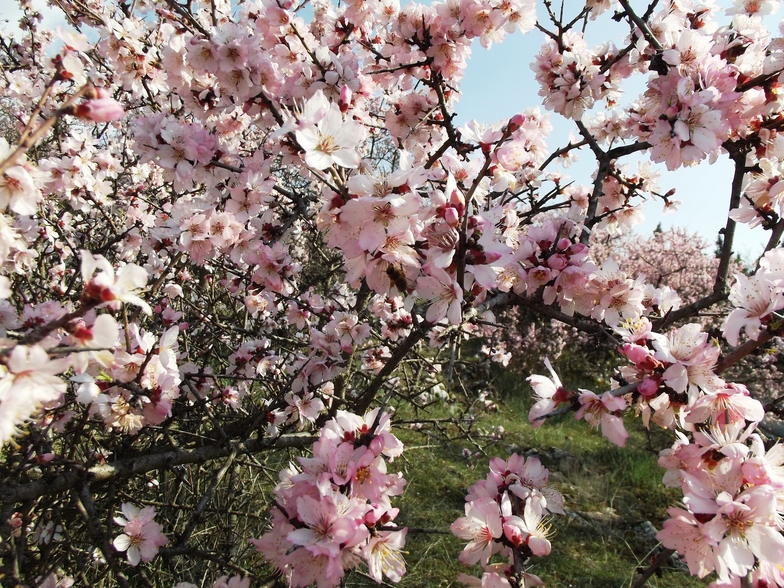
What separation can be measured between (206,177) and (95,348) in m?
1.27

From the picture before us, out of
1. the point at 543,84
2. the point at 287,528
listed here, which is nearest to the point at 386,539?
the point at 287,528

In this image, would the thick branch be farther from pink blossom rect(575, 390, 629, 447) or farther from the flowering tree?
pink blossom rect(575, 390, 629, 447)

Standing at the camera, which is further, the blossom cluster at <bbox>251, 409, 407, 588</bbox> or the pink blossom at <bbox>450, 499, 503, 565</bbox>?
the pink blossom at <bbox>450, 499, 503, 565</bbox>

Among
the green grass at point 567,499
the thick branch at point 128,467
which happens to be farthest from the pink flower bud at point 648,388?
the green grass at point 567,499

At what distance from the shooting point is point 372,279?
1.24 meters

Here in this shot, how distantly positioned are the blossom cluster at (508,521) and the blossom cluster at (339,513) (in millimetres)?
282

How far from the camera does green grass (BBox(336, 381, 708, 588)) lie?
147 inches

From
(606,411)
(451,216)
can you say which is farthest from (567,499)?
(451,216)

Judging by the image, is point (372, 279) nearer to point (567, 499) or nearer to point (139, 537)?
point (139, 537)

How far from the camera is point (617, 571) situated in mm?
3826

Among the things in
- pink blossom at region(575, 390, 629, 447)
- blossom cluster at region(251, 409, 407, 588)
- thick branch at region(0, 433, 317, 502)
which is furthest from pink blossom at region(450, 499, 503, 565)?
Answer: thick branch at region(0, 433, 317, 502)

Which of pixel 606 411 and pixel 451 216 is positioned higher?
pixel 451 216

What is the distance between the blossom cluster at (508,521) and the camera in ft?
4.11

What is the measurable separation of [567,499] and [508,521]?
4.22 m
